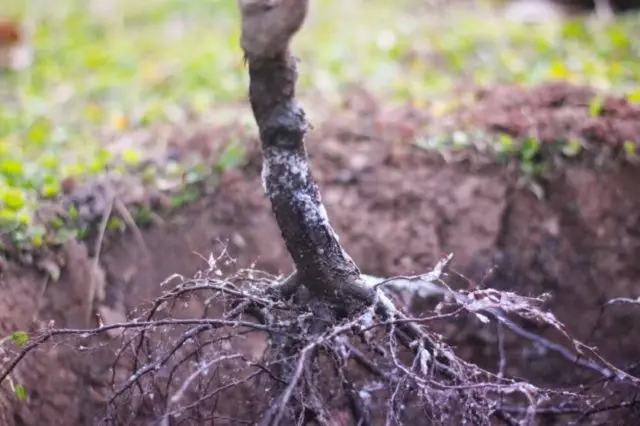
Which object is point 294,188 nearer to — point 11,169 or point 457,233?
point 457,233

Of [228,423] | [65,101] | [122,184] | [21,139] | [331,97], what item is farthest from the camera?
[65,101]

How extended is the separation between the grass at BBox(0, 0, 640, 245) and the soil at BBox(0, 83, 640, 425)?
309mm

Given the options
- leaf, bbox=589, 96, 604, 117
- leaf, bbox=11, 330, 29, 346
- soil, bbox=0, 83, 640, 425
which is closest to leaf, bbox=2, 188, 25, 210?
soil, bbox=0, 83, 640, 425

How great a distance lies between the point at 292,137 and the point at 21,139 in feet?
7.02

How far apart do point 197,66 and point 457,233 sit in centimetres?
224

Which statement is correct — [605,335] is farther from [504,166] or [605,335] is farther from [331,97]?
[331,97]

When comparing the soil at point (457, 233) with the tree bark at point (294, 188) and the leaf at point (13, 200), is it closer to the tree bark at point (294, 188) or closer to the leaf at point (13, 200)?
the leaf at point (13, 200)

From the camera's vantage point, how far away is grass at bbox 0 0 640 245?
3133mm

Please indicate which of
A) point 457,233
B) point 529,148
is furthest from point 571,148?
point 457,233

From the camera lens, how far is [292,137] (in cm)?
177

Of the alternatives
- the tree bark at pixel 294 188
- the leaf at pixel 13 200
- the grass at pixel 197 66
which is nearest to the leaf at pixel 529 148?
the grass at pixel 197 66

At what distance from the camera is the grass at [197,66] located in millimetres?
3133

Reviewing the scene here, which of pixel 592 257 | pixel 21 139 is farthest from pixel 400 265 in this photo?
pixel 21 139

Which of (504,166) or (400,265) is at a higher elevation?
(504,166)
